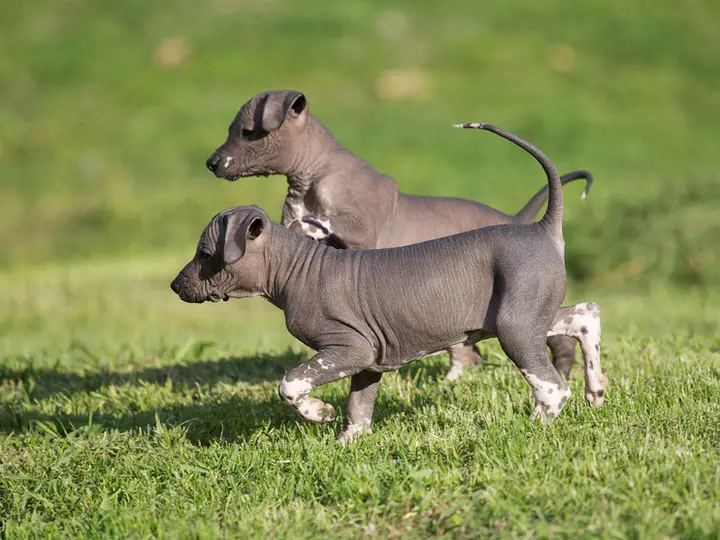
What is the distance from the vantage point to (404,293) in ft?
18.4

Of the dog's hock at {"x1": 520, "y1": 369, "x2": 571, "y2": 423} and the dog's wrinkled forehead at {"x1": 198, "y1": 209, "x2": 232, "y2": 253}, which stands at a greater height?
the dog's wrinkled forehead at {"x1": 198, "y1": 209, "x2": 232, "y2": 253}

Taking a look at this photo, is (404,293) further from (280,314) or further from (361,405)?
(280,314)

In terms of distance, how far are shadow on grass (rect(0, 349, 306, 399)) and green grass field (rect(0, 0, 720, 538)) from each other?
34mm

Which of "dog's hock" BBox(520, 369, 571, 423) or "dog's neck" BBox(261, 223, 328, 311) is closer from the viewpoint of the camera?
"dog's hock" BBox(520, 369, 571, 423)

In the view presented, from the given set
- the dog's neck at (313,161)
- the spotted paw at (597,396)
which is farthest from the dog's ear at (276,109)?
the spotted paw at (597,396)

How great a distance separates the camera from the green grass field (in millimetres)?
4934

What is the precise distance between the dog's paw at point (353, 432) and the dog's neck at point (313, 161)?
182 centimetres

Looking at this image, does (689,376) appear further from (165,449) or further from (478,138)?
(478,138)

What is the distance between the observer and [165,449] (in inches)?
240

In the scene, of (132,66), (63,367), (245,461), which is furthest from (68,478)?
(132,66)

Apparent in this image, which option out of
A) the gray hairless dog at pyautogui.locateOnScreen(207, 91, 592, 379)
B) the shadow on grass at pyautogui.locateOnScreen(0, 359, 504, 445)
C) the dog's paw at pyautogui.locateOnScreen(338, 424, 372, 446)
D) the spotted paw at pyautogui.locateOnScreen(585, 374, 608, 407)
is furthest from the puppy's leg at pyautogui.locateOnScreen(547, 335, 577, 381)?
the dog's paw at pyautogui.locateOnScreen(338, 424, 372, 446)

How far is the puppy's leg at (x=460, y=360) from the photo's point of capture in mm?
7504

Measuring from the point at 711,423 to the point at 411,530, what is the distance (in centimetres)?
193

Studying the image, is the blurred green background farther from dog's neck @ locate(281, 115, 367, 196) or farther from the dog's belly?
the dog's belly
